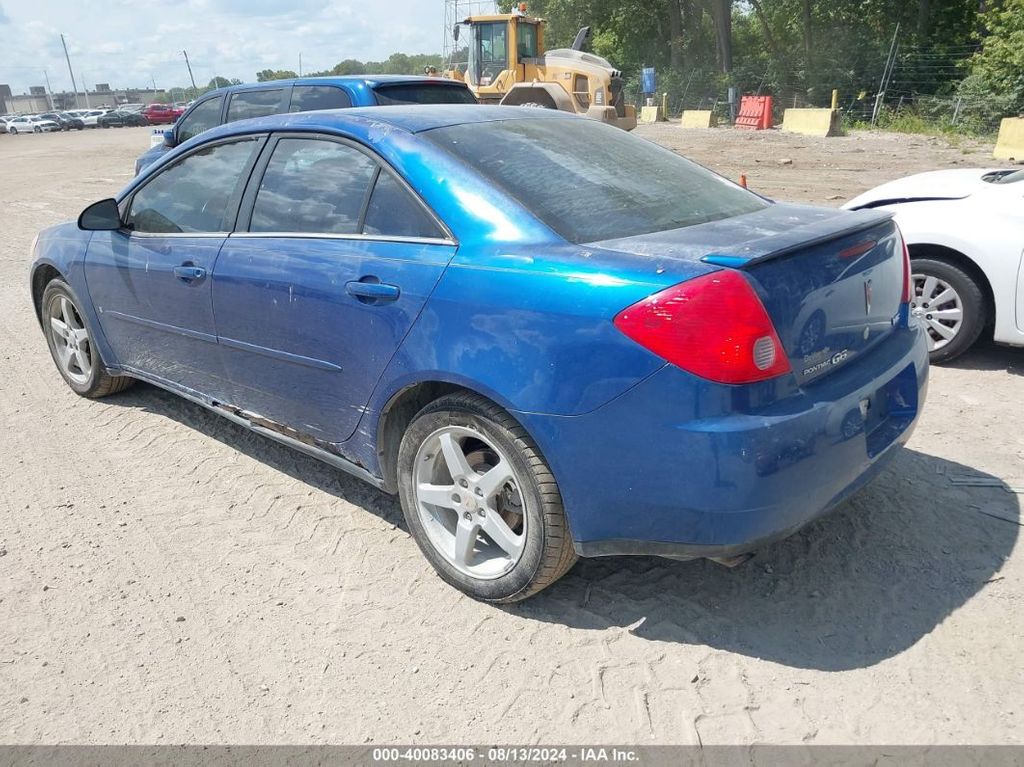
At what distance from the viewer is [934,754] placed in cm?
225

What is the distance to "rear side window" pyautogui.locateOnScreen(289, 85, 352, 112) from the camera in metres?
8.17

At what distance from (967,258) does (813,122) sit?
21.0 metres

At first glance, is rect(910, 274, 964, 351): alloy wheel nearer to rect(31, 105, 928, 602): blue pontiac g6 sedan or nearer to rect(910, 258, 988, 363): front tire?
rect(910, 258, 988, 363): front tire

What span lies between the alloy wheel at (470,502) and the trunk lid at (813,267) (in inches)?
34.3

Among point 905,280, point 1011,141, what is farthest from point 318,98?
point 1011,141

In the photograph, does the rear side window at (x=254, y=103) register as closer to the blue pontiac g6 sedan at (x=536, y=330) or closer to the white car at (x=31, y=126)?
the blue pontiac g6 sedan at (x=536, y=330)

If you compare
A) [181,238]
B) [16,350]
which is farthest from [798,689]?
[16,350]

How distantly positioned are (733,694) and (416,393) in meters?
1.48

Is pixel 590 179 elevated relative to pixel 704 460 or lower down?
elevated

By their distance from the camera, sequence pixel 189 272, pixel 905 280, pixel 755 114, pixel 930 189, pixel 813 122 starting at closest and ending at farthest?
pixel 905 280 < pixel 189 272 < pixel 930 189 < pixel 813 122 < pixel 755 114

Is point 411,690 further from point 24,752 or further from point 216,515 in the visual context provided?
point 216,515

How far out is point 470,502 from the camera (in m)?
2.97

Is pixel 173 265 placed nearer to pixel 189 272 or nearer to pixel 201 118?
pixel 189 272

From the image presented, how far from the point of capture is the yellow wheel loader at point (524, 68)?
19141 mm
